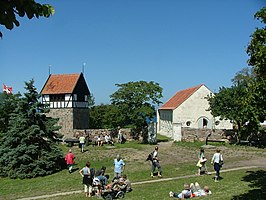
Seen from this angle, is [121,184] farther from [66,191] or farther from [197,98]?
[197,98]

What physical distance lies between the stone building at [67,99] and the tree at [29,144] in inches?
622

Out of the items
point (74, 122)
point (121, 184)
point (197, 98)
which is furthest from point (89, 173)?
point (197, 98)

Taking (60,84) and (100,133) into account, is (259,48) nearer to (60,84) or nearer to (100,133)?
(100,133)

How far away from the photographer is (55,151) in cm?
2262

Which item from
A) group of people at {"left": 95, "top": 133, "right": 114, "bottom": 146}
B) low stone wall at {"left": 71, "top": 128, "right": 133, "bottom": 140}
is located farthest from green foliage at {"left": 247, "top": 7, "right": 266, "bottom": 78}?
low stone wall at {"left": 71, "top": 128, "right": 133, "bottom": 140}

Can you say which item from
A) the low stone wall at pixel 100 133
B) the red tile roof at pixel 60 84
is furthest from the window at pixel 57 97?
the low stone wall at pixel 100 133

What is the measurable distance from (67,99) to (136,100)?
10808 millimetres

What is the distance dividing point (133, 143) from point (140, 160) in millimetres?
11248

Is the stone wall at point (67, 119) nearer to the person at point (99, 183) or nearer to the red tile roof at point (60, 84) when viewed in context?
the red tile roof at point (60, 84)

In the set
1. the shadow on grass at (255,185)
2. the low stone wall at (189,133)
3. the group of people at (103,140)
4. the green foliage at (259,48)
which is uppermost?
the green foliage at (259,48)

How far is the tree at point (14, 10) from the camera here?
12.1 feet

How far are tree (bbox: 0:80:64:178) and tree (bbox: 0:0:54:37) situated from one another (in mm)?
18788

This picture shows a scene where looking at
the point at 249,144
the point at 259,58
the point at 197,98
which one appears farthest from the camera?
the point at 197,98

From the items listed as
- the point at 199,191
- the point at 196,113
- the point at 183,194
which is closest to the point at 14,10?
the point at 183,194
